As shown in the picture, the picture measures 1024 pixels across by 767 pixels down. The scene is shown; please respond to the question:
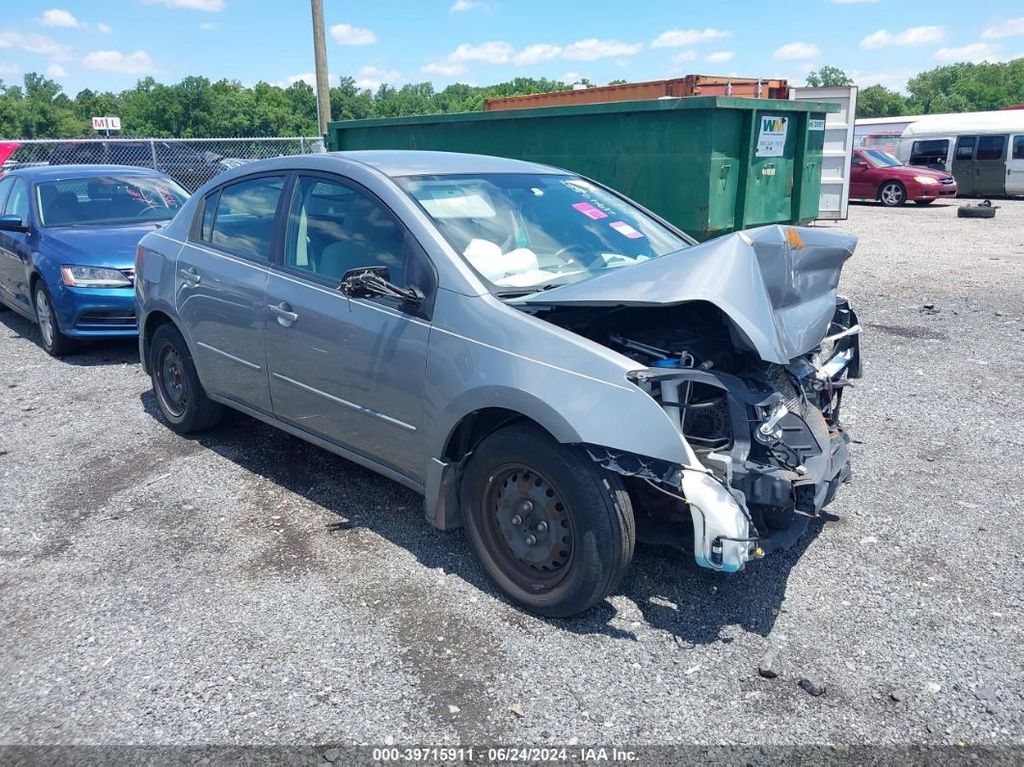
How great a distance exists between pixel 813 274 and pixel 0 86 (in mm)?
117113

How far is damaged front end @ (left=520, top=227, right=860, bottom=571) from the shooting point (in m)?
3.13

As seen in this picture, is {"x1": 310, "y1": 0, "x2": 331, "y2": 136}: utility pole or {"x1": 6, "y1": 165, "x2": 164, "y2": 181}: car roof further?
{"x1": 310, "y1": 0, "x2": 331, "y2": 136}: utility pole

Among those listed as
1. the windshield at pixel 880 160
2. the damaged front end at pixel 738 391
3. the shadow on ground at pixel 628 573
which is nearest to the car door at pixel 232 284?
the shadow on ground at pixel 628 573

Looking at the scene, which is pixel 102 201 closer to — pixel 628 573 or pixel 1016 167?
pixel 628 573

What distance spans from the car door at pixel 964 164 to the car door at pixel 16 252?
75.5ft

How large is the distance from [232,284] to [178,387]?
1220 mm

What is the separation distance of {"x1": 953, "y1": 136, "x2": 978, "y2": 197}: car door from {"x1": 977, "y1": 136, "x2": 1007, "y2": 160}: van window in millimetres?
176

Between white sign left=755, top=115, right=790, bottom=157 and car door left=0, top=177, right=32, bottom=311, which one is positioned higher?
white sign left=755, top=115, right=790, bottom=157

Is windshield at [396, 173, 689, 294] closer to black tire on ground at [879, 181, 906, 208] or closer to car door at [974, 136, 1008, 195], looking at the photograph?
black tire on ground at [879, 181, 906, 208]

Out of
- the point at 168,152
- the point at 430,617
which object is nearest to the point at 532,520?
the point at 430,617

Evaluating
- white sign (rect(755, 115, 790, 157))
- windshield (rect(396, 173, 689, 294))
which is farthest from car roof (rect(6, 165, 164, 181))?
white sign (rect(755, 115, 790, 157))

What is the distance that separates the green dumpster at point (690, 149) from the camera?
8.73m

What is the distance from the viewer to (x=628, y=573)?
3906 millimetres

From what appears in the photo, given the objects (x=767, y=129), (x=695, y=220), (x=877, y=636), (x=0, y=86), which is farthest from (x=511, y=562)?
(x=0, y=86)
